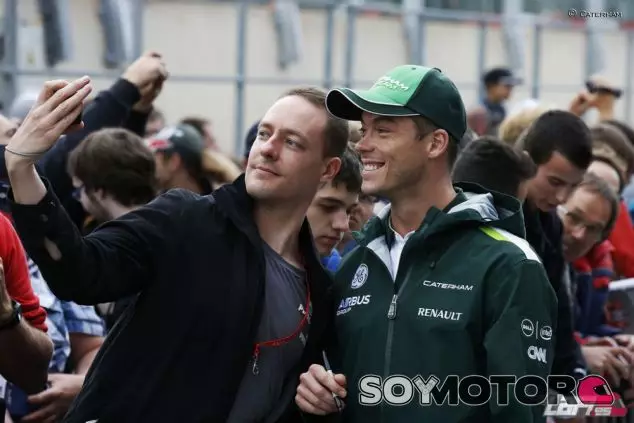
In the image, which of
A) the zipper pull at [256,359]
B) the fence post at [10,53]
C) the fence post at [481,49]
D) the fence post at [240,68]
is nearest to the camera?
the zipper pull at [256,359]

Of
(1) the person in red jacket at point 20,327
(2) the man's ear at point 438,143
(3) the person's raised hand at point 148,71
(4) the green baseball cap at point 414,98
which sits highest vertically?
(4) the green baseball cap at point 414,98

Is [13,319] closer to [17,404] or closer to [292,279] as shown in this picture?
[292,279]

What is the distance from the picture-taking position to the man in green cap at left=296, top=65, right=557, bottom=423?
382cm

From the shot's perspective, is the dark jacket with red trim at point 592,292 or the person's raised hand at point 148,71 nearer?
the person's raised hand at point 148,71

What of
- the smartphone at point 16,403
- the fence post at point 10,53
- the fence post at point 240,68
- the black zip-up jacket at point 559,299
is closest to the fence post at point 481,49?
the fence post at point 240,68

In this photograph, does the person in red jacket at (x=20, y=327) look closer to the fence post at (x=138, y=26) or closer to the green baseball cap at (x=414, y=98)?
the green baseball cap at (x=414, y=98)

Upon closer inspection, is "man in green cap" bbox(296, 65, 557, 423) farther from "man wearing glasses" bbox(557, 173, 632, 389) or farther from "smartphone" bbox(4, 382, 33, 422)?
"man wearing glasses" bbox(557, 173, 632, 389)

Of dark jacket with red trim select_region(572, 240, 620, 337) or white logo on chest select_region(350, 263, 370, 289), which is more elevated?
white logo on chest select_region(350, 263, 370, 289)

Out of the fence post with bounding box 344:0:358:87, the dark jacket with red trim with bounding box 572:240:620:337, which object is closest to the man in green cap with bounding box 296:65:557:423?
the dark jacket with red trim with bounding box 572:240:620:337

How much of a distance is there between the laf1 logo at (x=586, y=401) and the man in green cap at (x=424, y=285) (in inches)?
55.6

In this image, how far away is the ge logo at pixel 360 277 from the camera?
412 centimetres

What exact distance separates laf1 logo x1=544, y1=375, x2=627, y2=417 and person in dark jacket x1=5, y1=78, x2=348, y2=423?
1.51 meters

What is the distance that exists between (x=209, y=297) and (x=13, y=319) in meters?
0.63

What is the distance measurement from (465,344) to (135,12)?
319 inches
